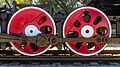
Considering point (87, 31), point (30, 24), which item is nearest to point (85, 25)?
point (87, 31)

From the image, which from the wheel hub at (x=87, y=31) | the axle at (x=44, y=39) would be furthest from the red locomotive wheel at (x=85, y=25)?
the axle at (x=44, y=39)

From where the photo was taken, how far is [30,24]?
6141 mm

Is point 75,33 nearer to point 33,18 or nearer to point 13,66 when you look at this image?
point 33,18

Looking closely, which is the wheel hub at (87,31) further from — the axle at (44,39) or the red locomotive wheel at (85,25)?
the axle at (44,39)

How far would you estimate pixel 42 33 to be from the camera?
6035 millimetres

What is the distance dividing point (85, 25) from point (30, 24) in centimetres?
126

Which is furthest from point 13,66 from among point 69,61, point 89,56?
point 89,56

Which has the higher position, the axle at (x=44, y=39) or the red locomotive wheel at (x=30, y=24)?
the red locomotive wheel at (x=30, y=24)

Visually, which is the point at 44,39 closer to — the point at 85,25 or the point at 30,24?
the point at 30,24

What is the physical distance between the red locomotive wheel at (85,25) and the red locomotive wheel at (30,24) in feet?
1.33

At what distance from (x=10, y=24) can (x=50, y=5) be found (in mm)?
1019

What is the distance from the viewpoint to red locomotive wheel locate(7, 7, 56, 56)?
613 cm

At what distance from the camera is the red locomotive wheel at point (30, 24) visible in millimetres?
6127

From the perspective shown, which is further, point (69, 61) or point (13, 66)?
point (69, 61)
